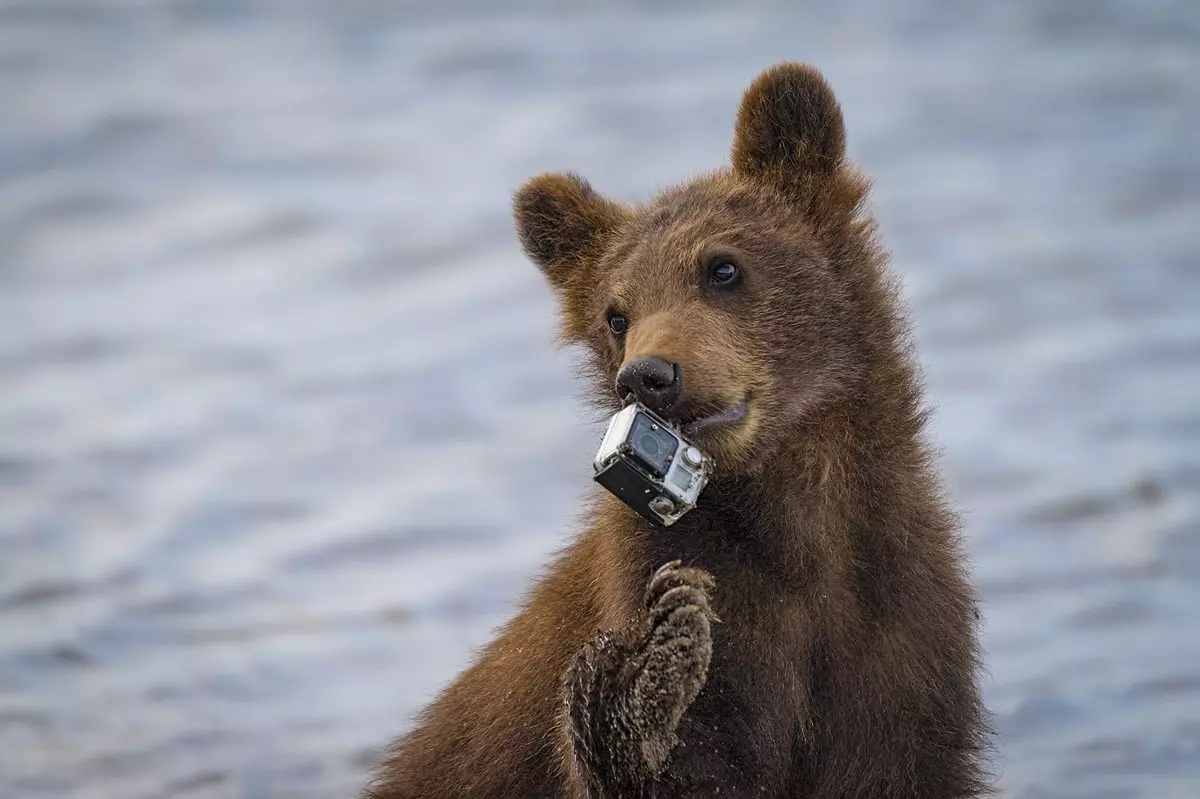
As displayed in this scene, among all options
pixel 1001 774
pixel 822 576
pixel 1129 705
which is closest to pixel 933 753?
pixel 822 576

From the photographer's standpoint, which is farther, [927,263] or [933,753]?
[927,263]

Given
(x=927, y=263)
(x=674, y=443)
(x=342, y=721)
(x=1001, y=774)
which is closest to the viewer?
(x=674, y=443)

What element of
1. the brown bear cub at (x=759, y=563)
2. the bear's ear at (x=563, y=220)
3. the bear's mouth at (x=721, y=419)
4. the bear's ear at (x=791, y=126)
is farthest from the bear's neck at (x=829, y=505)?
the bear's ear at (x=563, y=220)

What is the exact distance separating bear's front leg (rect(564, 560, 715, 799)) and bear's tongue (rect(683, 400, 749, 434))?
18.3 inches

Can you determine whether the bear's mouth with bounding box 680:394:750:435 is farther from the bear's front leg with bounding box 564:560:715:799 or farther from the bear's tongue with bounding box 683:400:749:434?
the bear's front leg with bounding box 564:560:715:799

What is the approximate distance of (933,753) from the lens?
274 inches

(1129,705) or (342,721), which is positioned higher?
(342,721)

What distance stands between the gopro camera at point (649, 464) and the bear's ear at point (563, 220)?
1.60 m

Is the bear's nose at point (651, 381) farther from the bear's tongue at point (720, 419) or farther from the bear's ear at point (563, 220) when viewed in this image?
the bear's ear at point (563, 220)

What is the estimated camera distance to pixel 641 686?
20.9 ft

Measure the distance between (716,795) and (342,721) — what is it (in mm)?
3797

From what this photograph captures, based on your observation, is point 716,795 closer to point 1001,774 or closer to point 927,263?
point 1001,774

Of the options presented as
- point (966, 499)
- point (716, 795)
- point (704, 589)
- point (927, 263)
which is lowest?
point (716, 795)

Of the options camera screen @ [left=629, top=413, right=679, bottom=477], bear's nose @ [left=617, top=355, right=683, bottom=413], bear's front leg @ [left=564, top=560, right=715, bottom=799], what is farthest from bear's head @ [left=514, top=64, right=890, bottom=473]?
bear's front leg @ [left=564, top=560, right=715, bottom=799]
